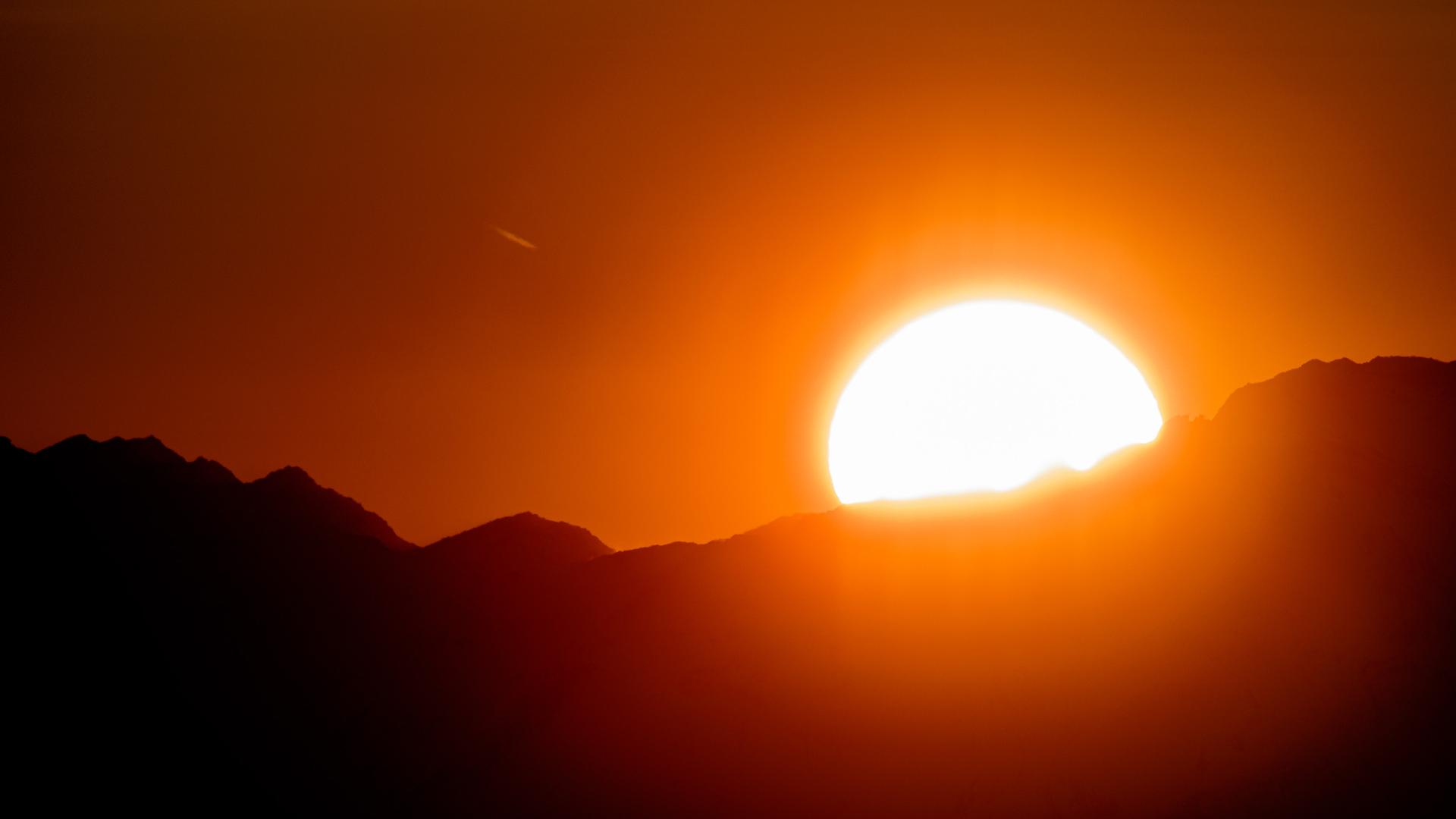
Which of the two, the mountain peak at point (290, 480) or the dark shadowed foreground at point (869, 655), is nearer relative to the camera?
the dark shadowed foreground at point (869, 655)

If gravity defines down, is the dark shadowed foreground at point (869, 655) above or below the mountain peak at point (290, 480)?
below

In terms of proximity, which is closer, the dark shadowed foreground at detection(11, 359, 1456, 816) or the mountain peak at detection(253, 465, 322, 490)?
the dark shadowed foreground at detection(11, 359, 1456, 816)

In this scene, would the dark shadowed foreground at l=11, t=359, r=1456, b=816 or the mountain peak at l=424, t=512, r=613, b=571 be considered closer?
the dark shadowed foreground at l=11, t=359, r=1456, b=816

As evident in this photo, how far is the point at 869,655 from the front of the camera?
49281 mm

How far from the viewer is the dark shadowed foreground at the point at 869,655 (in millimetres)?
42375

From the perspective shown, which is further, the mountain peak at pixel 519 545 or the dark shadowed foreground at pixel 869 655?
the mountain peak at pixel 519 545

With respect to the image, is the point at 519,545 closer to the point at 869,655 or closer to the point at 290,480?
the point at 290,480

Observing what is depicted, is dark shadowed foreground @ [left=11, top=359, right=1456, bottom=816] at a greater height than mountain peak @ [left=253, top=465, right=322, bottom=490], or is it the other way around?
mountain peak @ [left=253, top=465, right=322, bottom=490]

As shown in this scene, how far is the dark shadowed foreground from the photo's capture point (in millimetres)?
42375

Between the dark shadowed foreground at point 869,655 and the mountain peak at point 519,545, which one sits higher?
the mountain peak at point 519,545

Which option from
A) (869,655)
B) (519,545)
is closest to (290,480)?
(519,545)

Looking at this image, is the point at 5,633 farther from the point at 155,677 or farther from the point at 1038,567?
the point at 1038,567

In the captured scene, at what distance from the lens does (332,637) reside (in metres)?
65.6

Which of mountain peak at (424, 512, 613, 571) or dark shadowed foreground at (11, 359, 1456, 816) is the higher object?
mountain peak at (424, 512, 613, 571)
